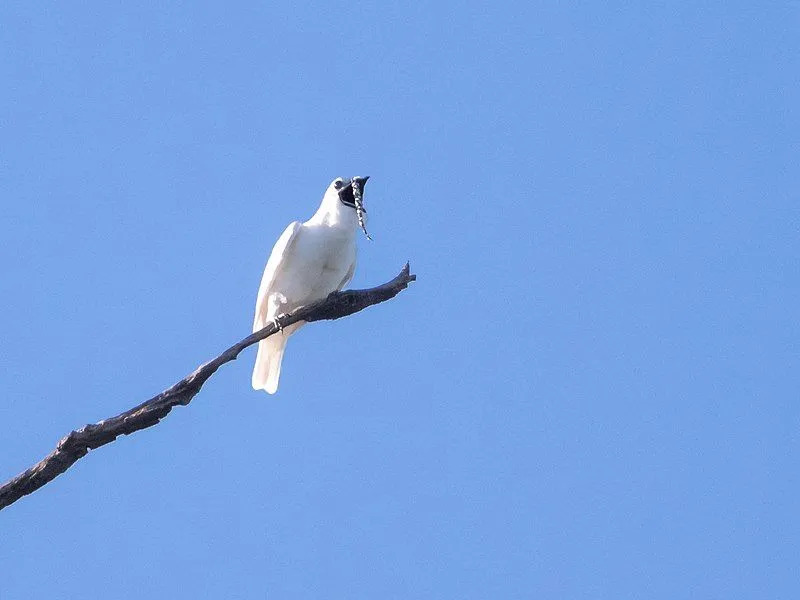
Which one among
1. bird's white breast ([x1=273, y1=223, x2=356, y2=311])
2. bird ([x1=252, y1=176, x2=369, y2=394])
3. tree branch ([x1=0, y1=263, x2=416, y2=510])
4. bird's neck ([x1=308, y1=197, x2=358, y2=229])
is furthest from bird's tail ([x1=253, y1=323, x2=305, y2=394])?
tree branch ([x1=0, y1=263, x2=416, y2=510])

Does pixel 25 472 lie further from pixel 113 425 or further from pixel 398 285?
pixel 398 285

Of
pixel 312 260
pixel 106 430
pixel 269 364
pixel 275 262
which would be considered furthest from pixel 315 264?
pixel 106 430

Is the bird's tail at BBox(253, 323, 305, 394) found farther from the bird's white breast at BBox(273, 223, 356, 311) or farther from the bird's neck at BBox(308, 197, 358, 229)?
the bird's neck at BBox(308, 197, 358, 229)

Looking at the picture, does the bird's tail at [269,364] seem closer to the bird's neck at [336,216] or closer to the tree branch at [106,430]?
the bird's neck at [336,216]

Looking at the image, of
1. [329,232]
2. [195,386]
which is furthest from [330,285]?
[195,386]

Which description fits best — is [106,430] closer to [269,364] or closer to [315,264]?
[315,264]

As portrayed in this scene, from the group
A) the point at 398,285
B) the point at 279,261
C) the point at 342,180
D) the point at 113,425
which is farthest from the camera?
the point at 342,180
